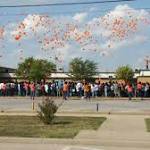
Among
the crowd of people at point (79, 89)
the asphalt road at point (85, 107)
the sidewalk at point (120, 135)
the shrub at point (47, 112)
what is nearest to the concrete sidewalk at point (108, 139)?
the sidewalk at point (120, 135)

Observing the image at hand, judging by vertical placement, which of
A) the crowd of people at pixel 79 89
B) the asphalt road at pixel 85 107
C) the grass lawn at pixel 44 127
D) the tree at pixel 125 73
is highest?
the tree at pixel 125 73

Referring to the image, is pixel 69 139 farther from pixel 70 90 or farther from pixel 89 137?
pixel 70 90

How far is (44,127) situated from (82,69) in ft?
312

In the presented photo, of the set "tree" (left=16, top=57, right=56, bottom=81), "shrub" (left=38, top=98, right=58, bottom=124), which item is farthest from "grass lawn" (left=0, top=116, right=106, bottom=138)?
"tree" (left=16, top=57, right=56, bottom=81)

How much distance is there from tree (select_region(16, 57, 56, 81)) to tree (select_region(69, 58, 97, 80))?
456 centimetres

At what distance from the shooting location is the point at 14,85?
5088 centimetres

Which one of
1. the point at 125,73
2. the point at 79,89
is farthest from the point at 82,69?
the point at 79,89

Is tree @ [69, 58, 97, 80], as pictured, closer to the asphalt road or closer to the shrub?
the asphalt road

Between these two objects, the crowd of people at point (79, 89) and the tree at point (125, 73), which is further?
the tree at point (125, 73)

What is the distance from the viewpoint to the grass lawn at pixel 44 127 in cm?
1755

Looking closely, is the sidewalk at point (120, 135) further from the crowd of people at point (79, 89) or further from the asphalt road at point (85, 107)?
the crowd of people at point (79, 89)

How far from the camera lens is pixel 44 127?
19812mm

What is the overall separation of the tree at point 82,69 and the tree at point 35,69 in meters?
4.56

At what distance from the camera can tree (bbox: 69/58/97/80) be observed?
112812mm
